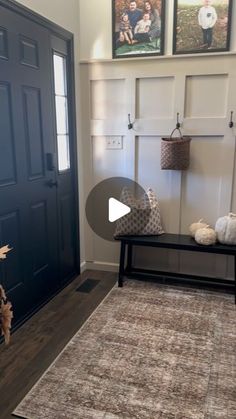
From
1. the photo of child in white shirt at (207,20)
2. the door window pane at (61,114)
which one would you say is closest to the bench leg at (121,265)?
the door window pane at (61,114)

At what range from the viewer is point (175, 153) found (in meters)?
2.73

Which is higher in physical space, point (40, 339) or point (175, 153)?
point (175, 153)

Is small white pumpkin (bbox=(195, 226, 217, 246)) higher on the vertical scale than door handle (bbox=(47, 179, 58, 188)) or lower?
lower

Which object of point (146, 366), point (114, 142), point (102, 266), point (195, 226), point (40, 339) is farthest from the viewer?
point (102, 266)

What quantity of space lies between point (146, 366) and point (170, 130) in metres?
1.84

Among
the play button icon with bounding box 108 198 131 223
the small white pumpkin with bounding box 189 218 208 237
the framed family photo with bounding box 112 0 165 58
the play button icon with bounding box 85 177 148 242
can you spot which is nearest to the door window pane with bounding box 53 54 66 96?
the framed family photo with bounding box 112 0 165 58

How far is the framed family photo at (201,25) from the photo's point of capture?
102 inches

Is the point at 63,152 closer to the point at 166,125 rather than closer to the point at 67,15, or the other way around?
the point at 166,125

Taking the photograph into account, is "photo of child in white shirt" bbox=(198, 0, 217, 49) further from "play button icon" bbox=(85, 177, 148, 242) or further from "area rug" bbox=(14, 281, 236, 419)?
"area rug" bbox=(14, 281, 236, 419)

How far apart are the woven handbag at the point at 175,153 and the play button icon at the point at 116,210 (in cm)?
49

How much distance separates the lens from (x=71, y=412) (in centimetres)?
165

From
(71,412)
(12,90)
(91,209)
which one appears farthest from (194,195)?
(71,412)

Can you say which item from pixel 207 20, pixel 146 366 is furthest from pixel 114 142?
pixel 146 366

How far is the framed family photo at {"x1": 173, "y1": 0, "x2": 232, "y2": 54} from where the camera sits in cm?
260
